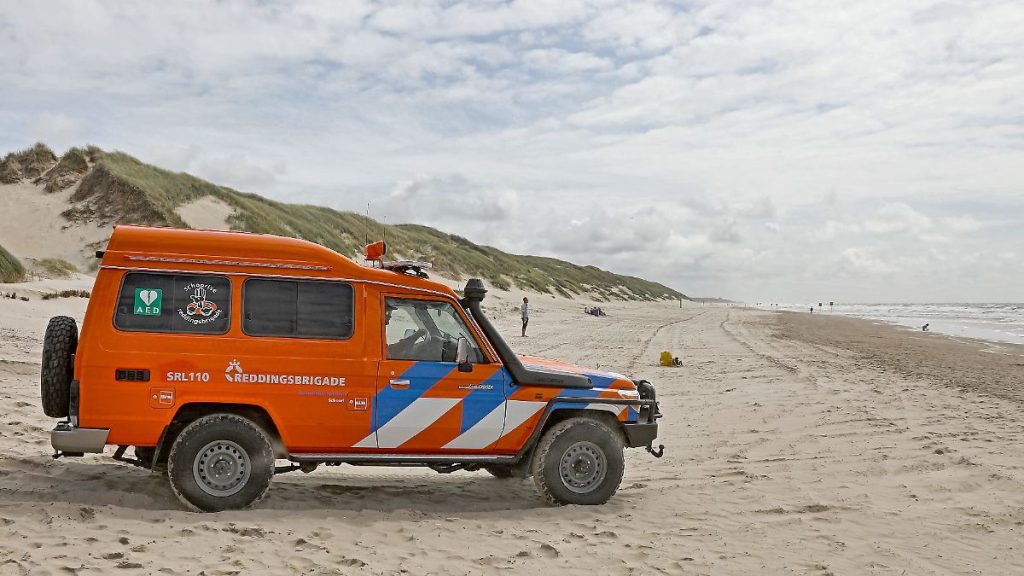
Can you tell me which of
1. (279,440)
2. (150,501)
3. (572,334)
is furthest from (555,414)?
(572,334)

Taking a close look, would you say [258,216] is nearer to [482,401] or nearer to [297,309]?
[297,309]

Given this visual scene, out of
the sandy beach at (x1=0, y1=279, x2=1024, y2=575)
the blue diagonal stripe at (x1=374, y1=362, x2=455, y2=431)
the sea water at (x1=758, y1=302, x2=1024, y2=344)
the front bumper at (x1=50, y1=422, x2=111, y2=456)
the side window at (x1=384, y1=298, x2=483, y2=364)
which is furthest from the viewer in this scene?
the sea water at (x1=758, y1=302, x2=1024, y2=344)

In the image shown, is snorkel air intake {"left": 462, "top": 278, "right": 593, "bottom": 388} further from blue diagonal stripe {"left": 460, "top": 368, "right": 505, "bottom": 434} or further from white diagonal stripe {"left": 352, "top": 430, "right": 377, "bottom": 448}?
white diagonal stripe {"left": 352, "top": 430, "right": 377, "bottom": 448}

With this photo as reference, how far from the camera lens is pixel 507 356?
6863 mm

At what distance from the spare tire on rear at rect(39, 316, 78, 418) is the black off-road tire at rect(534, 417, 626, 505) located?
3.93 metres

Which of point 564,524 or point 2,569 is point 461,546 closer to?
point 564,524

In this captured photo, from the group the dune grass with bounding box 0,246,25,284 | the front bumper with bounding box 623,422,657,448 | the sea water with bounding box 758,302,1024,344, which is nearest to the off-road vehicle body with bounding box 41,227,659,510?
the front bumper with bounding box 623,422,657,448

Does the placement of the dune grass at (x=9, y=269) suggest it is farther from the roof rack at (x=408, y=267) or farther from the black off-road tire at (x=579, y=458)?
the black off-road tire at (x=579, y=458)

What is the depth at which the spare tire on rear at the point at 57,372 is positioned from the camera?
6.15 m

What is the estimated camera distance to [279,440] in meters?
6.44

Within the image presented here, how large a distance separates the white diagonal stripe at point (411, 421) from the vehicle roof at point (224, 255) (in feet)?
3.57

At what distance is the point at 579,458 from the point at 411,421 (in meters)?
1.57

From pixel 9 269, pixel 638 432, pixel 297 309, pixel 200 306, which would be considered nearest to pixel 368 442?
pixel 297 309

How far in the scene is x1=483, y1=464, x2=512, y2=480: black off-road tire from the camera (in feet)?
23.6
